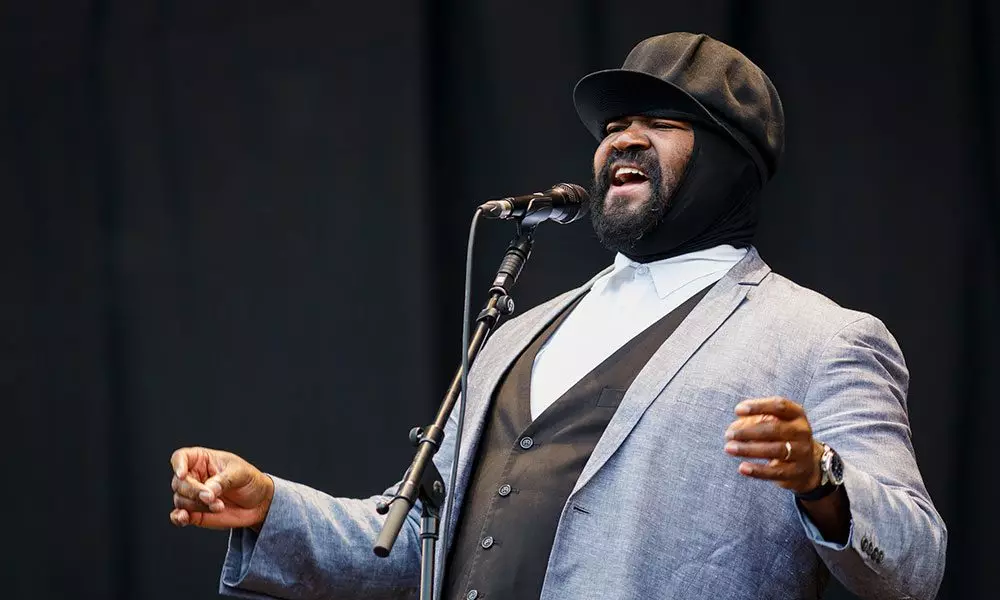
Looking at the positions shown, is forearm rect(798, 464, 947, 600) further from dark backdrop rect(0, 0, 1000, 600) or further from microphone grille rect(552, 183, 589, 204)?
dark backdrop rect(0, 0, 1000, 600)

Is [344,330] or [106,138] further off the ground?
[106,138]

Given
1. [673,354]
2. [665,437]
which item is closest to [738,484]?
[665,437]

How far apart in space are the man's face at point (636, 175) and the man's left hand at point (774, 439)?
2.23ft

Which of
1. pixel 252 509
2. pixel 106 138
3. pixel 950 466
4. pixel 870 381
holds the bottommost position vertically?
pixel 950 466

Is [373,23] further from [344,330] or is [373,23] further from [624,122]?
[624,122]

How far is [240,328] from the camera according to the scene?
2.91 m

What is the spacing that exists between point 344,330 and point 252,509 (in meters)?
1.05

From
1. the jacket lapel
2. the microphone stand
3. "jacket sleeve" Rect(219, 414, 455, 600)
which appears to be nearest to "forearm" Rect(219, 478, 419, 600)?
"jacket sleeve" Rect(219, 414, 455, 600)

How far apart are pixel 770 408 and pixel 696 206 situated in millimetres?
695

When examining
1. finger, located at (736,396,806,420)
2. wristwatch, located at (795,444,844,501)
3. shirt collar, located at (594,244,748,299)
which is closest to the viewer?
finger, located at (736,396,806,420)

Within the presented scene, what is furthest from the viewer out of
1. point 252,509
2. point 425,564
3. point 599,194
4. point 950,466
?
point 950,466

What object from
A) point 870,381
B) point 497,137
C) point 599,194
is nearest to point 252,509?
point 599,194

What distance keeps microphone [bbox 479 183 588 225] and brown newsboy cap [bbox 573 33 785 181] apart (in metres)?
0.24

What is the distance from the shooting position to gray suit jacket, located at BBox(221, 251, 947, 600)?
63.8 inches
